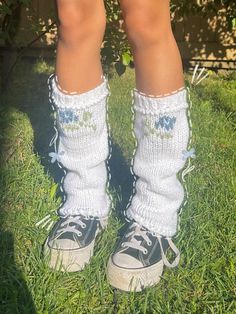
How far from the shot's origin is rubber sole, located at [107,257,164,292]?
4.65ft

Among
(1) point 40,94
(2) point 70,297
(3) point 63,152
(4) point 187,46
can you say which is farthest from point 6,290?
(4) point 187,46

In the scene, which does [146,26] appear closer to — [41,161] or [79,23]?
[79,23]

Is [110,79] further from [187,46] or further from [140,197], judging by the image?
[140,197]

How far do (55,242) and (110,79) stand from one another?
186 cm

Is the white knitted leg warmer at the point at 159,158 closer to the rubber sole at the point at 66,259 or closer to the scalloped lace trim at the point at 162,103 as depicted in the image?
the scalloped lace trim at the point at 162,103

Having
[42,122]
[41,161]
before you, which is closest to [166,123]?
[41,161]

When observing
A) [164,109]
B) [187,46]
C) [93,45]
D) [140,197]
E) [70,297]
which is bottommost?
[187,46]

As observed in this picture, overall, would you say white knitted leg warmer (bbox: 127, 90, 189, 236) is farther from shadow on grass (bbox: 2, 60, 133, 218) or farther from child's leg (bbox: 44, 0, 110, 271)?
shadow on grass (bbox: 2, 60, 133, 218)

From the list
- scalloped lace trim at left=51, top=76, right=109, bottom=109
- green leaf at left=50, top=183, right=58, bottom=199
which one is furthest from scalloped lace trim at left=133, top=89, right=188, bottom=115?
green leaf at left=50, top=183, right=58, bottom=199

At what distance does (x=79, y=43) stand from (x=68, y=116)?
0.64 feet

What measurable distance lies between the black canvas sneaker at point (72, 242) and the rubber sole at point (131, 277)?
94 millimetres

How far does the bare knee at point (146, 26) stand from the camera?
4.46ft

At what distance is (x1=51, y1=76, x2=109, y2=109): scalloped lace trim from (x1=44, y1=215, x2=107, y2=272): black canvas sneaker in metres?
0.33

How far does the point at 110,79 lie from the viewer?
325 cm
